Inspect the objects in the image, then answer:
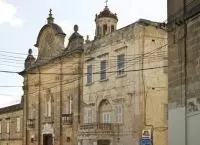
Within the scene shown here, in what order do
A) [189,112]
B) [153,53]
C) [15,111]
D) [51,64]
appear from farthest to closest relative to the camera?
[15,111] < [51,64] < [153,53] < [189,112]

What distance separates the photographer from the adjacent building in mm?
15789

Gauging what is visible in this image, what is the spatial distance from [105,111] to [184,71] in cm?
1572

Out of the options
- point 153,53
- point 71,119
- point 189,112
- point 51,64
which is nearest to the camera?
point 189,112

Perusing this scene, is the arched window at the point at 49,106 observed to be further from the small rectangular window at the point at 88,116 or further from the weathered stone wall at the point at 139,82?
the weathered stone wall at the point at 139,82

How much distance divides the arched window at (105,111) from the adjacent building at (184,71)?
1418 centimetres

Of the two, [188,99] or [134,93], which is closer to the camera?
[188,99]

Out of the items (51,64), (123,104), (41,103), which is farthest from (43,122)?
(123,104)

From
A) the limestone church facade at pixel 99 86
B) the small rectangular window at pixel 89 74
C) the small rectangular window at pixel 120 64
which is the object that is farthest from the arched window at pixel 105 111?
the small rectangular window at pixel 120 64

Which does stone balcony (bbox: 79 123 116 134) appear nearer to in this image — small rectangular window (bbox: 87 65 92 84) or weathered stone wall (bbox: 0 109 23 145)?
small rectangular window (bbox: 87 65 92 84)

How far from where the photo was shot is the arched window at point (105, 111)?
102 ft

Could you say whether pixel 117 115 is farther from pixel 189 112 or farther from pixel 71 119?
pixel 189 112

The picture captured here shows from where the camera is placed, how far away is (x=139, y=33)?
2875 cm

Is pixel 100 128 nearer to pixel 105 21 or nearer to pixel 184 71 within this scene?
pixel 105 21

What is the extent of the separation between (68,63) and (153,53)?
9474 mm
